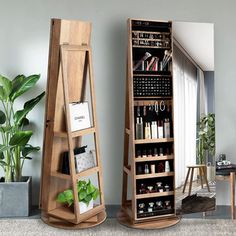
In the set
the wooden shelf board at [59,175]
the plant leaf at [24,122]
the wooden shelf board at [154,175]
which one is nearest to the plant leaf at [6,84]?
the plant leaf at [24,122]

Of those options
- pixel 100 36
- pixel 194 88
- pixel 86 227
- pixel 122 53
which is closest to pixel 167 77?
pixel 194 88

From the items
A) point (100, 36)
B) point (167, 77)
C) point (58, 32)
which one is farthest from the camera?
point (100, 36)

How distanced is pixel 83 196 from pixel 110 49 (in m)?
1.40

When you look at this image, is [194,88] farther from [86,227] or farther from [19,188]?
[19,188]

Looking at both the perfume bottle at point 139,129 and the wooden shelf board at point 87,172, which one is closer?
the wooden shelf board at point 87,172

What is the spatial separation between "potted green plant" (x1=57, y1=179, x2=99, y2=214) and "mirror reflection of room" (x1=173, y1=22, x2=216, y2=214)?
2.49ft

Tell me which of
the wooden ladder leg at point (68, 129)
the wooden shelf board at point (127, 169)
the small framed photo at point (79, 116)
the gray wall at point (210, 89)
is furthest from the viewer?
the gray wall at point (210, 89)

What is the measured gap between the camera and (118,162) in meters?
3.64

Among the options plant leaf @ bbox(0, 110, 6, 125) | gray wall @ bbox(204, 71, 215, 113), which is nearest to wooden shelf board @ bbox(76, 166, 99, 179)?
plant leaf @ bbox(0, 110, 6, 125)

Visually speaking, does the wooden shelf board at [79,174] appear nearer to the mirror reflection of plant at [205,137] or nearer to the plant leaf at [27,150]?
the plant leaf at [27,150]

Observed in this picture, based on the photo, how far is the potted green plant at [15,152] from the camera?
10.7 feet

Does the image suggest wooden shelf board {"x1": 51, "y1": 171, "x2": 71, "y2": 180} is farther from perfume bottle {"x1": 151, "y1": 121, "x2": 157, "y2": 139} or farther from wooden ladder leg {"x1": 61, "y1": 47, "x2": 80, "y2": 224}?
perfume bottle {"x1": 151, "y1": 121, "x2": 157, "y2": 139}

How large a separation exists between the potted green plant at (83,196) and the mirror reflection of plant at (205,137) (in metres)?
1.01

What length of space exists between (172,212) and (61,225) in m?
0.97
